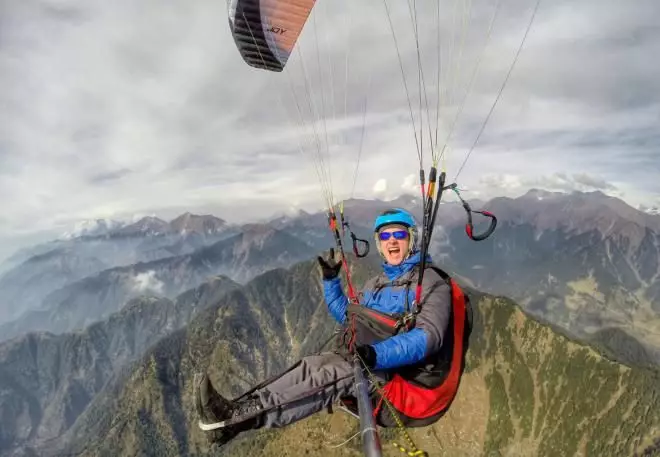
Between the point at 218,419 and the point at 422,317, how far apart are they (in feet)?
10.7

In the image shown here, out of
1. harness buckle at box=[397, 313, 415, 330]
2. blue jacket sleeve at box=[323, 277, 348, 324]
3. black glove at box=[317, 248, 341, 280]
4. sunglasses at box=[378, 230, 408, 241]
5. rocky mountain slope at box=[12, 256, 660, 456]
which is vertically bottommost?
rocky mountain slope at box=[12, 256, 660, 456]

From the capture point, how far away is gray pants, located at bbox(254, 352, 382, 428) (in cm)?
728

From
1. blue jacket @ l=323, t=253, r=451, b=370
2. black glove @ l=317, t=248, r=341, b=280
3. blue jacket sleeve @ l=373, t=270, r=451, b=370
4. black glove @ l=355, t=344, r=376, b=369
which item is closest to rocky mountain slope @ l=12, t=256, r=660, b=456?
black glove @ l=317, t=248, r=341, b=280

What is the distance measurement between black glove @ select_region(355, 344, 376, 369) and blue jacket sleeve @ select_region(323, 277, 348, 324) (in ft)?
10.9

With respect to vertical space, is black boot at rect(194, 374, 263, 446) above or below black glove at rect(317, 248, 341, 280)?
below

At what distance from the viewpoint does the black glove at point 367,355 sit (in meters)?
6.04

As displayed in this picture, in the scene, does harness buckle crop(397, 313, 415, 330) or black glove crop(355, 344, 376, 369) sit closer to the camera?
black glove crop(355, 344, 376, 369)

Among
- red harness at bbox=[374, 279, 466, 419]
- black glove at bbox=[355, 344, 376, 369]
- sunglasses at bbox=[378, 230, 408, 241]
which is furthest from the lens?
sunglasses at bbox=[378, 230, 408, 241]

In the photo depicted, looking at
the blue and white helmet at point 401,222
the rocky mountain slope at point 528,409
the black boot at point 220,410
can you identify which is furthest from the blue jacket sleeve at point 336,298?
the rocky mountain slope at point 528,409

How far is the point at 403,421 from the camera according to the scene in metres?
7.26

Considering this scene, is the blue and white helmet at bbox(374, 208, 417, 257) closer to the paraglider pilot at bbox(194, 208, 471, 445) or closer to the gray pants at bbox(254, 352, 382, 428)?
the paraglider pilot at bbox(194, 208, 471, 445)

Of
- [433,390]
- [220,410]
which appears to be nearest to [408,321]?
[433,390]

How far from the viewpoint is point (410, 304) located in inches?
301

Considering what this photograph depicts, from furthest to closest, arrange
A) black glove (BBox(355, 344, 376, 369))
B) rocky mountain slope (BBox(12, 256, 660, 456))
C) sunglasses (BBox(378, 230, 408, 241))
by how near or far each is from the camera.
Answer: rocky mountain slope (BBox(12, 256, 660, 456)) < sunglasses (BBox(378, 230, 408, 241)) < black glove (BBox(355, 344, 376, 369))
